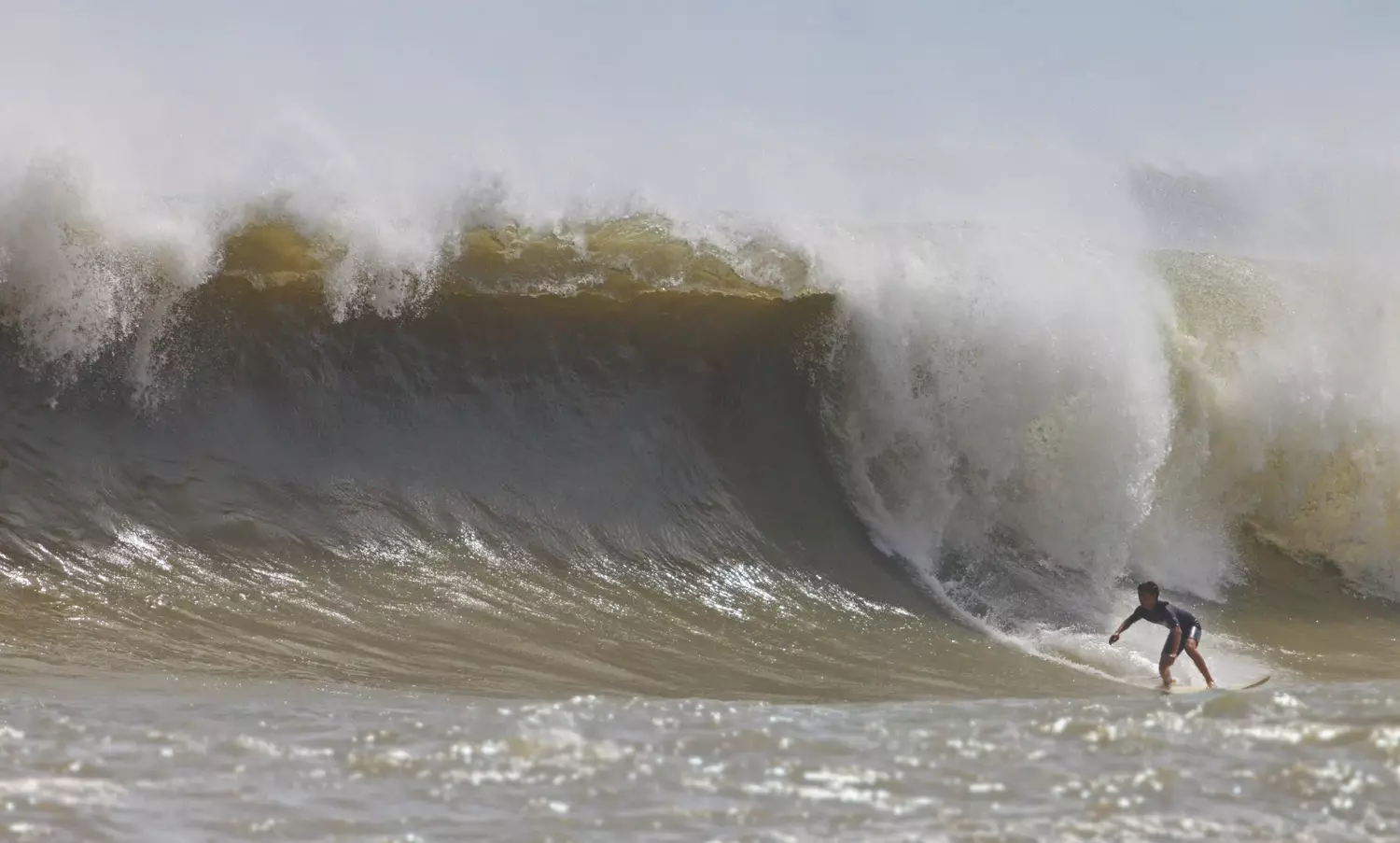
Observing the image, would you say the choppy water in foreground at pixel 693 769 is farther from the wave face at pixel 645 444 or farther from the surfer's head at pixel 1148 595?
the surfer's head at pixel 1148 595

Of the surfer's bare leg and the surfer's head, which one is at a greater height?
the surfer's head

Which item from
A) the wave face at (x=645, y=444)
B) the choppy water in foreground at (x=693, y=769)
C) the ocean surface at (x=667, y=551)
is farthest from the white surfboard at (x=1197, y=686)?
the choppy water in foreground at (x=693, y=769)

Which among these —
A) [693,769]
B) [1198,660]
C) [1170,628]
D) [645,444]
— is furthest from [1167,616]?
[693,769]

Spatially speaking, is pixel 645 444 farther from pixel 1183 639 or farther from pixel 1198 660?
pixel 1198 660

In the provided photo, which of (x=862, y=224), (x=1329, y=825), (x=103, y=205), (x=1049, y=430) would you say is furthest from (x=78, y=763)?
(x=862, y=224)

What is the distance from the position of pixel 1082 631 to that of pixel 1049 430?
1.84m

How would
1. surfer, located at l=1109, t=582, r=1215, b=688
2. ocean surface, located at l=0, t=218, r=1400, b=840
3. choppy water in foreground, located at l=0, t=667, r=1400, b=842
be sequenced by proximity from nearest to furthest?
choppy water in foreground, located at l=0, t=667, r=1400, b=842 < ocean surface, located at l=0, t=218, r=1400, b=840 < surfer, located at l=1109, t=582, r=1215, b=688

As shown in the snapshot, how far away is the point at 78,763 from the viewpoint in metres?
4.08

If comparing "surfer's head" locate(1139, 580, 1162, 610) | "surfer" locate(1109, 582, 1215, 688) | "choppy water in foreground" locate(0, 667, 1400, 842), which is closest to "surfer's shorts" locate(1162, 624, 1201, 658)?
"surfer" locate(1109, 582, 1215, 688)

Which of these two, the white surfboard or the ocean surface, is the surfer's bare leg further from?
the ocean surface

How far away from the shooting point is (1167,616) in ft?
26.7

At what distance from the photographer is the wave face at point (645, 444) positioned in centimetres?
735

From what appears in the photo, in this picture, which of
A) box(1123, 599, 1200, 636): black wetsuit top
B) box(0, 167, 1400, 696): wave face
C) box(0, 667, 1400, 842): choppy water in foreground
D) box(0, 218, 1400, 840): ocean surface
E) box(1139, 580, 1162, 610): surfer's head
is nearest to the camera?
box(0, 667, 1400, 842): choppy water in foreground

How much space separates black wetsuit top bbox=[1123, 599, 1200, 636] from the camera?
802 cm
